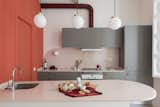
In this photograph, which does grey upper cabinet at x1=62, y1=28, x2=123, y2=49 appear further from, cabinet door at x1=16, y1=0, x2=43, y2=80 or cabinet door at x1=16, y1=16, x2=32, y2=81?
cabinet door at x1=16, y1=16, x2=32, y2=81

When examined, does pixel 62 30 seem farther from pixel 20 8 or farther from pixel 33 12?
pixel 20 8

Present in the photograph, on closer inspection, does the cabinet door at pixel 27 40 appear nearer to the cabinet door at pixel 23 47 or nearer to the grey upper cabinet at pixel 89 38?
the cabinet door at pixel 23 47

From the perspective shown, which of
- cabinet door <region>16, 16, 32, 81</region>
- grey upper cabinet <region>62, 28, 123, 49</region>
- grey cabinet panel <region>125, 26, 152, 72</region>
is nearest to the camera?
cabinet door <region>16, 16, 32, 81</region>

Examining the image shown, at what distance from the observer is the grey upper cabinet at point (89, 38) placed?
518 centimetres

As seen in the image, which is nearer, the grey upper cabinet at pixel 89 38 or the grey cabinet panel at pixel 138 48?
the grey cabinet panel at pixel 138 48

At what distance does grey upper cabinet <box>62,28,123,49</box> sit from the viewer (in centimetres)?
518

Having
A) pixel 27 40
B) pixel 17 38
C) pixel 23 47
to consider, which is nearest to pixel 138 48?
pixel 27 40

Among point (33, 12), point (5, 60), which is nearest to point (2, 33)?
point (5, 60)

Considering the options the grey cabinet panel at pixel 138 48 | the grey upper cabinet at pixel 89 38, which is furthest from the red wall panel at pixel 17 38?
the grey cabinet panel at pixel 138 48

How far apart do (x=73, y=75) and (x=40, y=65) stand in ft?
3.10

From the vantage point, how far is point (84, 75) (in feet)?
16.1

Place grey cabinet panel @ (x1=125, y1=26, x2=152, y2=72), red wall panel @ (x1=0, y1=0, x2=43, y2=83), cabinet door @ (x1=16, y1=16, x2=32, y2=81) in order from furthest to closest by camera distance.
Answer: grey cabinet panel @ (x1=125, y1=26, x2=152, y2=72)
cabinet door @ (x1=16, y1=16, x2=32, y2=81)
red wall panel @ (x1=0, y1=0, x2=43, y2=83)

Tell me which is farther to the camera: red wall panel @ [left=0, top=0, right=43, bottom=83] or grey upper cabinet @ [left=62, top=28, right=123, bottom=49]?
grey upper cabinet @ [left=62, top=28, right=123, bottom=49]

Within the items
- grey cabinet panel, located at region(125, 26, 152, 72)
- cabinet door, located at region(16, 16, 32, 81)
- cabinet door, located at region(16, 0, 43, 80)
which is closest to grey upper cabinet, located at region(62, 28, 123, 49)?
grey cabinet panel, located at region(125, 26, 152, 72)
